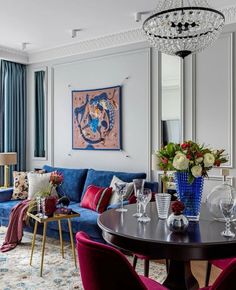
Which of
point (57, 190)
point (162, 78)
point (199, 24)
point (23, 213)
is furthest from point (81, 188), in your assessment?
point (199, 24)

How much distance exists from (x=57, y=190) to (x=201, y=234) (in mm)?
3396

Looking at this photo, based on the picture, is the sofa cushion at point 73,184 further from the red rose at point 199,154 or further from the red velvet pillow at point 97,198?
the red rose at point 199,154

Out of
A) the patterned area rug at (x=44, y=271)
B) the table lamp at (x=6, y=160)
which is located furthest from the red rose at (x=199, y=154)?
the table lamp at (x=6, y=160)

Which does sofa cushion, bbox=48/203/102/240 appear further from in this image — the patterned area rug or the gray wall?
the gray wall

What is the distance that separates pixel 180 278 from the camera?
2.15 m

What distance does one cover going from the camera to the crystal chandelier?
251 centimetres

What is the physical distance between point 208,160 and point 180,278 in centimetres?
76

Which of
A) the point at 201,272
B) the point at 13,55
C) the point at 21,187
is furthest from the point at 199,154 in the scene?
the point at 13,55

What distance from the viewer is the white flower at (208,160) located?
2117mm

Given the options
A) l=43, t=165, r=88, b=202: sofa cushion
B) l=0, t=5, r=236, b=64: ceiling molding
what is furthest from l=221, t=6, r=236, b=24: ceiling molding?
l=43, t=165, r=88, b=202: sofa cushion

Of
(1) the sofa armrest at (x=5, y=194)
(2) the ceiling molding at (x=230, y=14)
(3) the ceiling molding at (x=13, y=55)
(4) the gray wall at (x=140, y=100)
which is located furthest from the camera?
(3) the ceiling molding at (x=13, y=55)

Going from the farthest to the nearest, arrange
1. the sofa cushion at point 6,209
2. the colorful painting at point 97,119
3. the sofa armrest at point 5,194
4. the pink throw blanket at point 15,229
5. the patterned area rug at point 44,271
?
the colorful painting at point 97,119
the sofa armrest at point 5,194
the sofa cushion at point 6,209
the pink throw blanket at point 15,229
the patterned area rug at point 44,271

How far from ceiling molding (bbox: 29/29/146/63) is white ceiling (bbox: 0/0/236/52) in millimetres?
87

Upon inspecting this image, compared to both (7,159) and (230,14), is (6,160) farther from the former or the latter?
(230,14)
